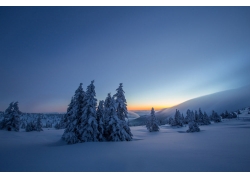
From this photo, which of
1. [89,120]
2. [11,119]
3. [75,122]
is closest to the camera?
[89,120]

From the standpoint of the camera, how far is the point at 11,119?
119ft

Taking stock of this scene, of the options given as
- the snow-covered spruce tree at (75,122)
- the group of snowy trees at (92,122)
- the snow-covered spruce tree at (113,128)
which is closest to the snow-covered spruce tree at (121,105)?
the group of snowy trees at (92,122)

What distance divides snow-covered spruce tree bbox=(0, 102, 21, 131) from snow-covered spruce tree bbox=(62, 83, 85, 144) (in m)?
28.8

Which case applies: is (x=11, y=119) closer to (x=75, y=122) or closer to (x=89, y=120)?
(x=75, y=122)

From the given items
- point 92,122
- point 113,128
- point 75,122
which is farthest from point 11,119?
point 113,128

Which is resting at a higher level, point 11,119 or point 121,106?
point 121,106

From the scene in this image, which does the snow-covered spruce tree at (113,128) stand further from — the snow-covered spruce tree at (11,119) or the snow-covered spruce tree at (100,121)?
the snow-covered spruce tree at (11,119)

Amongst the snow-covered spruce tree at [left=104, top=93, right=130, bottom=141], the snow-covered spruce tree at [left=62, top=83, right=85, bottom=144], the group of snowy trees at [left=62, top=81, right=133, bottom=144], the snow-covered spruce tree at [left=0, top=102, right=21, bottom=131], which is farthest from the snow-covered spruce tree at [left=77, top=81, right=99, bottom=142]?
→ the snow-covered spruce tree at [left=0, top=102, right=21, bottom=131]

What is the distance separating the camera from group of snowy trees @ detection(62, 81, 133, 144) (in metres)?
18.9

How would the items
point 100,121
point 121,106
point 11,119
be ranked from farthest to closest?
point 11,119
point 121,106
point 100,121

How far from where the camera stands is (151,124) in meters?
50.7

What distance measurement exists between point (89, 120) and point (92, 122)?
102 centimetres
